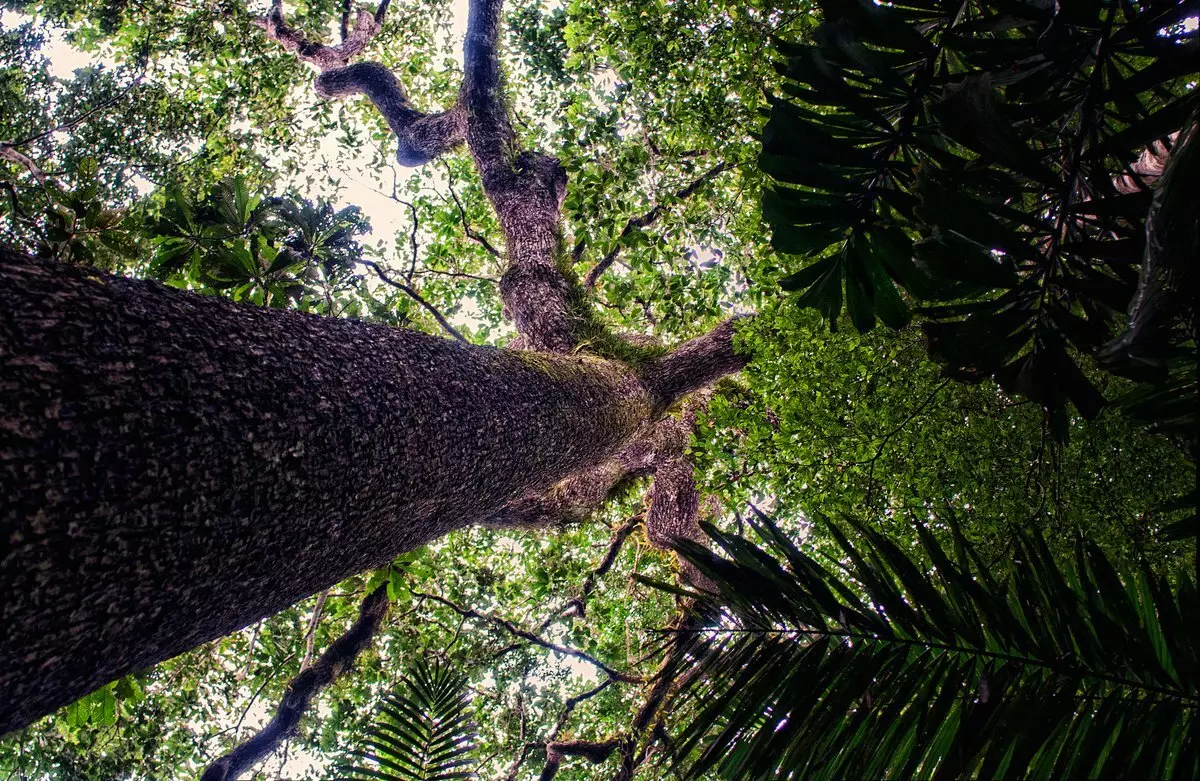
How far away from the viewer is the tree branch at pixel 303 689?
4129 millimetres

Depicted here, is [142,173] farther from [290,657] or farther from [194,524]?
[194,524]

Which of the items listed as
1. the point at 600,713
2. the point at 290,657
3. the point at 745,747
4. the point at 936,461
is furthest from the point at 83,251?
the point at 600,713

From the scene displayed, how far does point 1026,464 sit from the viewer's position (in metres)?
2.90

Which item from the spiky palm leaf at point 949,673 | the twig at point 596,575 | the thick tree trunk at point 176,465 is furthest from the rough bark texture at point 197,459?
the twig at point 596,575

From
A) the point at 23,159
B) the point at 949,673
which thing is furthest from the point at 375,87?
the point at 949,673

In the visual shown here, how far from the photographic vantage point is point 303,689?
4.51 metres

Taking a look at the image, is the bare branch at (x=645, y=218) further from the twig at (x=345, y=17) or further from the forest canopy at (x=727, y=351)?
the twig at (x=345, y=17)

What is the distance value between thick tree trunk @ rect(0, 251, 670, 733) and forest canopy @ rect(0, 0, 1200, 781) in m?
0.02

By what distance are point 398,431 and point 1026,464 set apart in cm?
276

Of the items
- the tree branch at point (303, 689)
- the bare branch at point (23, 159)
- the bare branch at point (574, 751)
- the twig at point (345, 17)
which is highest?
the twig at point (345, 17)

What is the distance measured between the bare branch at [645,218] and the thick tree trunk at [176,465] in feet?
9.72

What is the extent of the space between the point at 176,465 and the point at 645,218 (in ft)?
17.2

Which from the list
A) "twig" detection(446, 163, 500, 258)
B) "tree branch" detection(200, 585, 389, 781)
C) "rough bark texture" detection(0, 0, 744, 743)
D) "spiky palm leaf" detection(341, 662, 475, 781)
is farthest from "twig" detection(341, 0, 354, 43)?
"spiky palm leaf" detection(341, 662, 475, 781)

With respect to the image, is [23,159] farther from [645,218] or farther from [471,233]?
[645,218]
